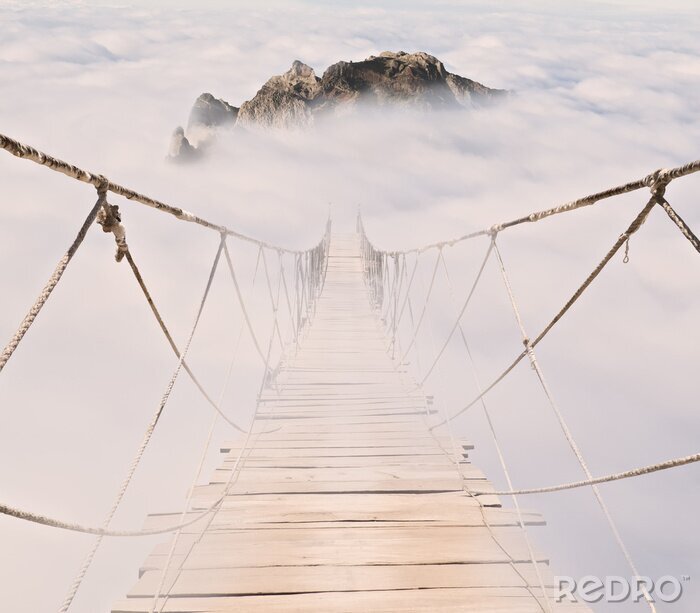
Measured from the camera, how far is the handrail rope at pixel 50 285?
2.80 ft

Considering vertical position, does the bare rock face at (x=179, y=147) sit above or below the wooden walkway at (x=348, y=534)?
below

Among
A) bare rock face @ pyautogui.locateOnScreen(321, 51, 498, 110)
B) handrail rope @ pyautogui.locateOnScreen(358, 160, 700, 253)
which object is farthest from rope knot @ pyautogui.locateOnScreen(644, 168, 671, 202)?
bare rock face @ pyautogui.locateOnScreen(321, 51, 498, 110)

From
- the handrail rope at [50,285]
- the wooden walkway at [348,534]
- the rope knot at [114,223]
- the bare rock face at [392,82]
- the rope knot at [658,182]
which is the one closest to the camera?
the handrail rope at [50,285]

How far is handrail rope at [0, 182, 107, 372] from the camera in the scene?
85 centimetres

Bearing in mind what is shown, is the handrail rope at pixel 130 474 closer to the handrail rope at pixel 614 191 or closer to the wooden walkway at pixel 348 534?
the wooden walkway at pixel 348 534

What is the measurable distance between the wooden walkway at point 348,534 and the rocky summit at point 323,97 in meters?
34.5

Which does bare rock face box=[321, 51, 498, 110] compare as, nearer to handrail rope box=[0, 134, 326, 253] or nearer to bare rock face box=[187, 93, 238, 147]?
bare rock face box=[187, 93, 238, 147]

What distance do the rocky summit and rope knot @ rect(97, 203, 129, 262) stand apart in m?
A: 35.4

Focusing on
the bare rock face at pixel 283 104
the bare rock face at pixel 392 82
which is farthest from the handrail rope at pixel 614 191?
the bare rock face at pixel 392 82

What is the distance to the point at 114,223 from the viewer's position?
4.30 feet

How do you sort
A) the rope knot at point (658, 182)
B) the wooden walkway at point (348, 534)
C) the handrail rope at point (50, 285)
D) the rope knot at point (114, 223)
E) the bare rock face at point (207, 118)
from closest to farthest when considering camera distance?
1. the handrail rope at point (50, 285)
2. the rope knot at point (658, 182)
3. the rope knot at point (114, 223)
4. the wooden walkway at point (348, 534)
5. the bare rock face at point (207, 118)

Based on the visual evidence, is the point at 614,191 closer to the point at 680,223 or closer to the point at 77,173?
the point at 680,223

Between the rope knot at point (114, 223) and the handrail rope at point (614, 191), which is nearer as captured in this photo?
the handrail rope at point (614, 191)

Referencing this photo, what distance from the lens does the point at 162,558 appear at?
5.56 feet
